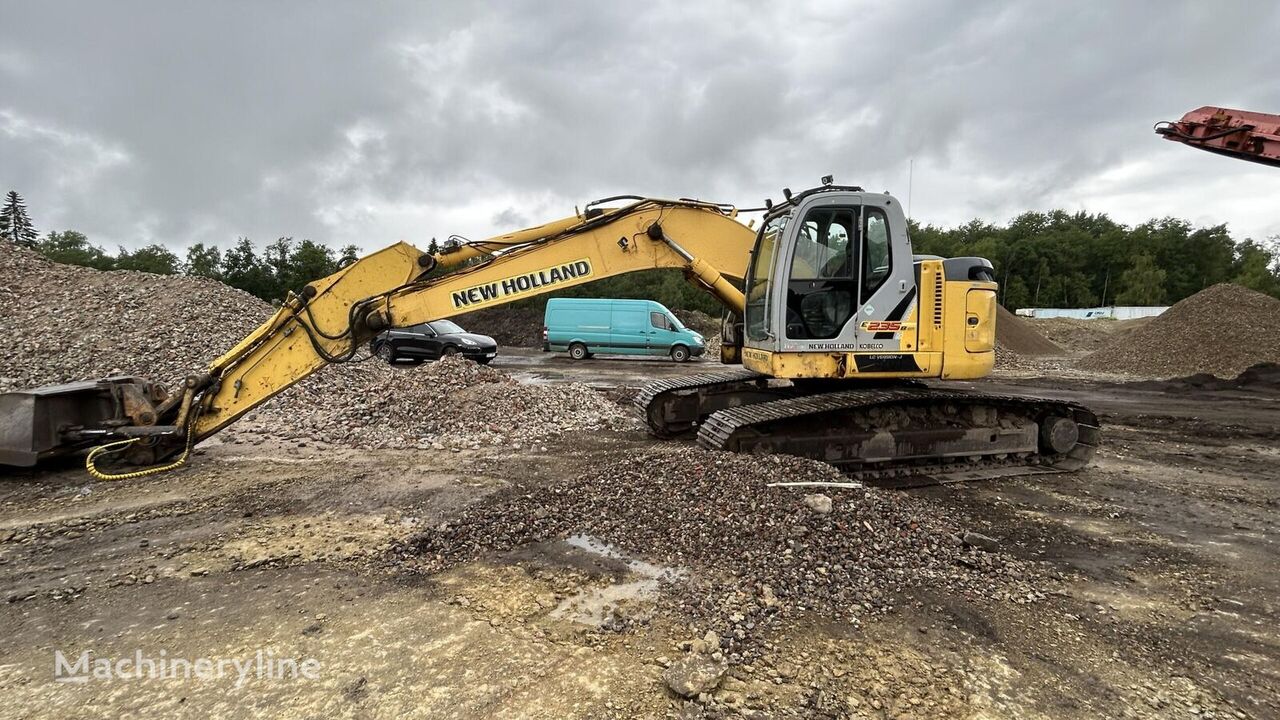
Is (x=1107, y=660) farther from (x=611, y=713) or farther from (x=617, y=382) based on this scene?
(x=617, y=382)

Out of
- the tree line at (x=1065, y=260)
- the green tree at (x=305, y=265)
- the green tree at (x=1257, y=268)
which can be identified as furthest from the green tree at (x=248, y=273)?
the green tree at (x=1257, y=268)

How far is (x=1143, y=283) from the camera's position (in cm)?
5753

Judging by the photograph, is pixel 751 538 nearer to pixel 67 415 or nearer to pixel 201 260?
pixel 67 415

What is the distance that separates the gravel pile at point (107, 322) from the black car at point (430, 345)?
4.42m

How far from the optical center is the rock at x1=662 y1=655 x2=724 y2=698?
2678 millimetres

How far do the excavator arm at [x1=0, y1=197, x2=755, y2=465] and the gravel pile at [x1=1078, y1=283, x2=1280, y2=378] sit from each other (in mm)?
19141

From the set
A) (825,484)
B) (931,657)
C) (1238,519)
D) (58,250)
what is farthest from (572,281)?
(58,250)

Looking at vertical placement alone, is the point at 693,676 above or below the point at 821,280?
below

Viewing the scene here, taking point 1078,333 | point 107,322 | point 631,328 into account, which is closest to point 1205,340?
point 1078,333

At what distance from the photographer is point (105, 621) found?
334 centimetres

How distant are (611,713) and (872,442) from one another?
4350 millimetres

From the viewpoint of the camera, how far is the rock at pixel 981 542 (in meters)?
4.41

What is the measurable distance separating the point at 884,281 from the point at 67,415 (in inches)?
327

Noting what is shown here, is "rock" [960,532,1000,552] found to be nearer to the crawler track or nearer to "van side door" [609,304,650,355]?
the crawler track
